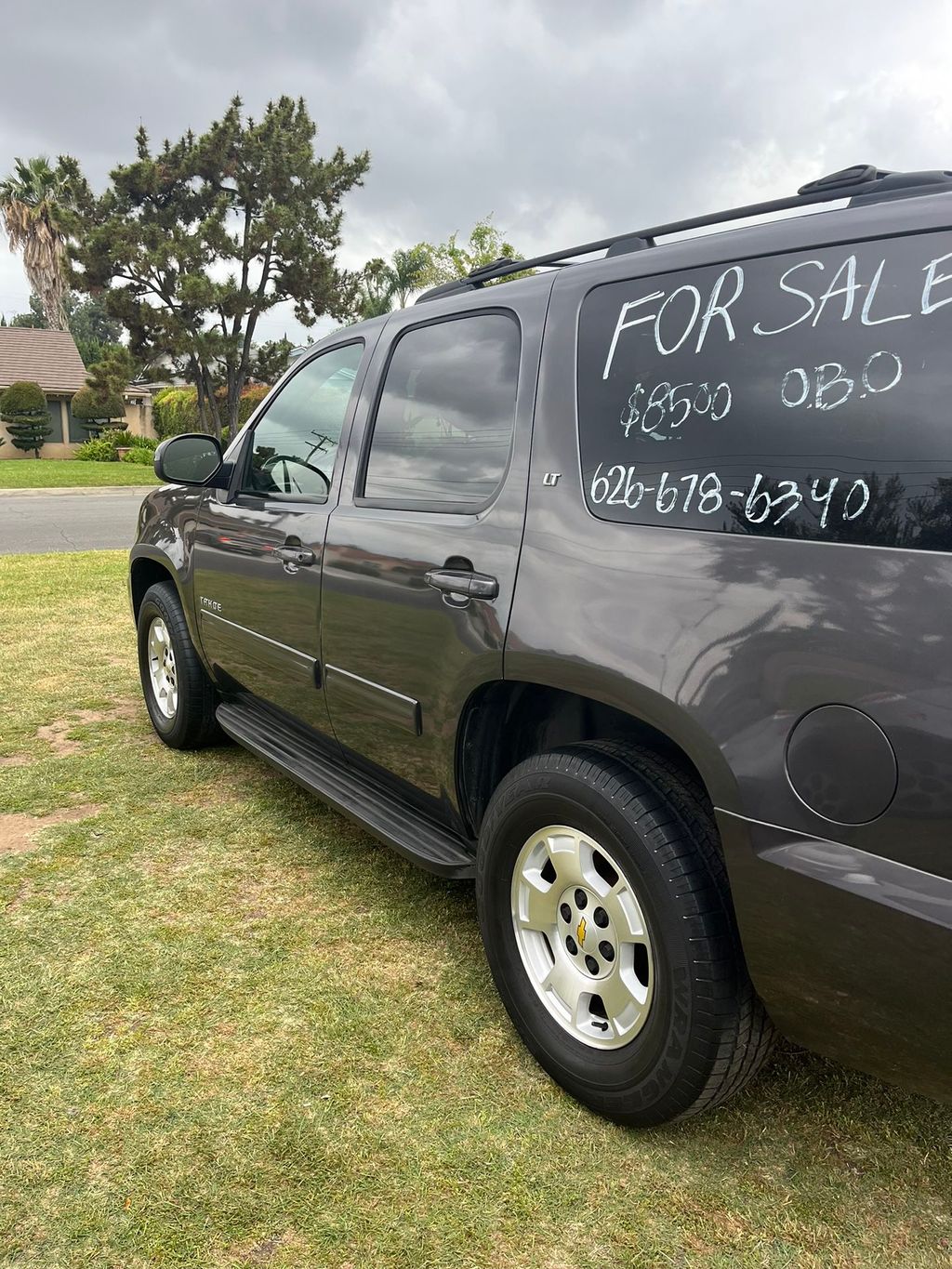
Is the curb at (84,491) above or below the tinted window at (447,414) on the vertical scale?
below

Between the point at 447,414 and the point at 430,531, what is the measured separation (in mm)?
381

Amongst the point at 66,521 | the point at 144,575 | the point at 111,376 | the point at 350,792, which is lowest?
the point at 66,521

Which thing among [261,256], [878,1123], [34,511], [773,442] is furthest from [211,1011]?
[261,256]

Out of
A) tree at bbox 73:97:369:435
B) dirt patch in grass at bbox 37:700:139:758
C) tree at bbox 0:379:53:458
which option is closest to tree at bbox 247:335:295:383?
tree at bbox 73:97:369:435

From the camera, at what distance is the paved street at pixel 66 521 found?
12664mm

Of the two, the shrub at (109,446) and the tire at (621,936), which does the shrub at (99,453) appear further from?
the tire at (621,936)

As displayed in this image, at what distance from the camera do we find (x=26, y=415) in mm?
36469

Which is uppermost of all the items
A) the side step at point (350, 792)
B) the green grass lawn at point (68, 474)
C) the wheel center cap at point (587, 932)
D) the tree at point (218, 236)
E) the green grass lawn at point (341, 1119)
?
the tree at point (218, 236)

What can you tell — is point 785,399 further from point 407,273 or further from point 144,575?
point 407,273

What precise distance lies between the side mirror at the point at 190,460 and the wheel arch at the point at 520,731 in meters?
2.07

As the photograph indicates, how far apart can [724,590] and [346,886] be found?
6.68 ft

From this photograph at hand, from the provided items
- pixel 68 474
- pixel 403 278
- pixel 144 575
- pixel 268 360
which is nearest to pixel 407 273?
pixel 403 278

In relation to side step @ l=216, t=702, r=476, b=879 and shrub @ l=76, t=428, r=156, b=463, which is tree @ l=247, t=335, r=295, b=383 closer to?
shrub @ l=76, t=428, r=156, b=463

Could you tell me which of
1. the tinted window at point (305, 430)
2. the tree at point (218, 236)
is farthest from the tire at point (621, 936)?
the tree at point (218, 236)
